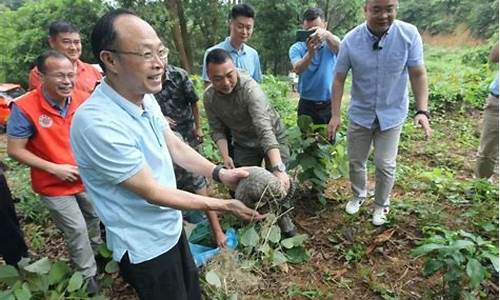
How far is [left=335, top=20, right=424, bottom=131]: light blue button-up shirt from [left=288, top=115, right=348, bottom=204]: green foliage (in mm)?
383

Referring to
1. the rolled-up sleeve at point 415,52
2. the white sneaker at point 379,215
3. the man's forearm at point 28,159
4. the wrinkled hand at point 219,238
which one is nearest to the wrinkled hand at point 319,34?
the rolled-up sleeve at point 415,52

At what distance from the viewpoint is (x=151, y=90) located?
1576mm

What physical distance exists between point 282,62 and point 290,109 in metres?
12.1

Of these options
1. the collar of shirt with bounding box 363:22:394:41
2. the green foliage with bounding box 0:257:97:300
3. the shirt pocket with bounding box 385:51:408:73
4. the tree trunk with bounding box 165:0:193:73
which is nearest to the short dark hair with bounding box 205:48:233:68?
the collar of shirt with bounding box 363:22:394:41

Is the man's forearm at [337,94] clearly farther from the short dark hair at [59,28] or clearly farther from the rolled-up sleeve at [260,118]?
the short dark hair at [59,28]

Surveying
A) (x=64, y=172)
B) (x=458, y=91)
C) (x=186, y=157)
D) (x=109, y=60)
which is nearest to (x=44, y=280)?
(x=64, y=172)

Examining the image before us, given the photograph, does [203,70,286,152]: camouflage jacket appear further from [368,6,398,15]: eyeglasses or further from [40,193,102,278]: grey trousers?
[40,193,102,278]: grey trousers

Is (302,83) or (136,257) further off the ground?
(136,257)

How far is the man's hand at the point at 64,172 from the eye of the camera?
2.51 m

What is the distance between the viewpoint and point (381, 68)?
303 centimetres

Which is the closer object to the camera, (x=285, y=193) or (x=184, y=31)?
(x=285, y=193)

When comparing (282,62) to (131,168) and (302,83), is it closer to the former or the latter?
(302,83)

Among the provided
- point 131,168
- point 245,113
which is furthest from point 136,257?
point 245,113

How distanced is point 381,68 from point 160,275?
2.23 m
